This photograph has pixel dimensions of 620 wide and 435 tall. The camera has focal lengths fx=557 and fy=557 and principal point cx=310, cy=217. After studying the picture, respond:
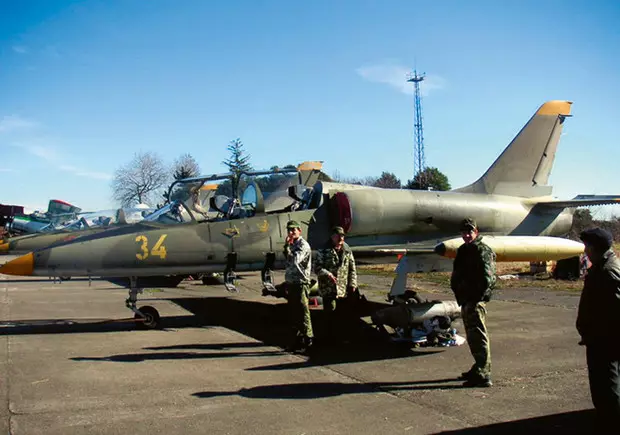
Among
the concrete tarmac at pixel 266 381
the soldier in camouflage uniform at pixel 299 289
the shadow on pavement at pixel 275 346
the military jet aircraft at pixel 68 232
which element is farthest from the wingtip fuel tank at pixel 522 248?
the military jet aircraft at pixel 68 232

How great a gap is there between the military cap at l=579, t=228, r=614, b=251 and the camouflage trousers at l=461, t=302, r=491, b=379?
1.65 m

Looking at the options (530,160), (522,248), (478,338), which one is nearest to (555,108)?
(530,160)

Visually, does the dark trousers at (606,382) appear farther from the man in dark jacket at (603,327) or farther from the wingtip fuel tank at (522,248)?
the wingtip fuel tank at (522,248)

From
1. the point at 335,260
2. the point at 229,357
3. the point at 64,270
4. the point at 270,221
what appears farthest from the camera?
the point at 270,221

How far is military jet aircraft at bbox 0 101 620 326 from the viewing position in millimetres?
9117

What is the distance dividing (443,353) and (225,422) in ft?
12.6

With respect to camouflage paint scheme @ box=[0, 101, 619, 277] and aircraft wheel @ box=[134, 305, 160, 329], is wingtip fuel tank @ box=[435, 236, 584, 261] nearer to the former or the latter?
camouflage paint scheme @ box=[0, 101, 619, 277]

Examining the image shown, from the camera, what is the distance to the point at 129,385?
616cm

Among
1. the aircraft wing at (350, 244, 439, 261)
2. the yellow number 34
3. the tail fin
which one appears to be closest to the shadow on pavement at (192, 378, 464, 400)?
the aircraft wing at (350, 244, 439, 261)

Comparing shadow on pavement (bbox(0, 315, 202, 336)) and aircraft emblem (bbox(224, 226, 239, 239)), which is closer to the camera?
shadow on pavement (bbox(0, 315, 202, 336))

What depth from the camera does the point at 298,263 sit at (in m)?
7.93

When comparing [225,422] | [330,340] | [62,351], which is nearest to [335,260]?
[330,340]

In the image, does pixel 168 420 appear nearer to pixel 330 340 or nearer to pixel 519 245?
pixel 330 340

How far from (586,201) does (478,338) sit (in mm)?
7127
